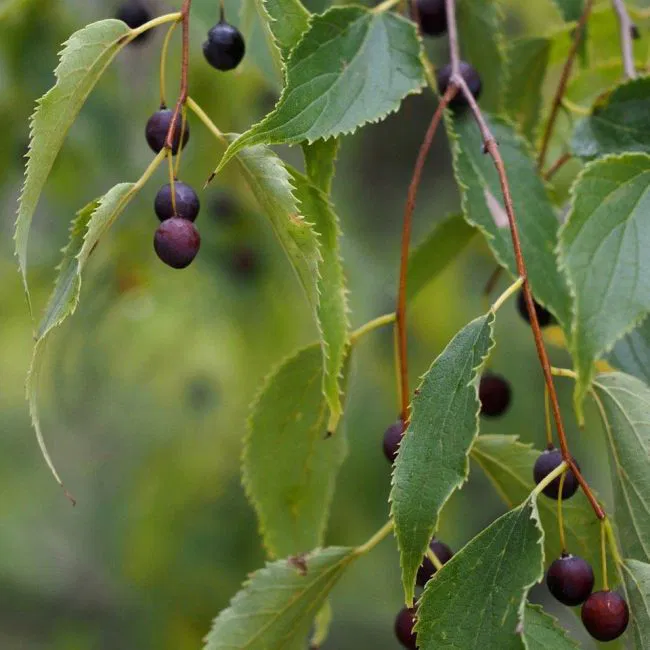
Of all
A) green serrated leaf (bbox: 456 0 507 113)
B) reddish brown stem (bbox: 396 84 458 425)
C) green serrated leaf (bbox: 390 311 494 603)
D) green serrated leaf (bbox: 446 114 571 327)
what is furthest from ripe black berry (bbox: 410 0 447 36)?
green serrated leaf (bbox: 390 311 494 603)

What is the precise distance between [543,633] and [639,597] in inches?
3.3

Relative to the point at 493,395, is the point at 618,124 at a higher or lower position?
higher

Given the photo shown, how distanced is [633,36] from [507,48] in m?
0.14

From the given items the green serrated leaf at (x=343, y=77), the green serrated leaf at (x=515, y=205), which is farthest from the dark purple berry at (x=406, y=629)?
the green serrated leaf at (x=343, y=77)

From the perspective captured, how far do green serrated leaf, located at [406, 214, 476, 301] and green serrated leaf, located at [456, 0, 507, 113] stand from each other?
0.14 m

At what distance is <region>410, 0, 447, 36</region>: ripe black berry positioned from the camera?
3.60ft

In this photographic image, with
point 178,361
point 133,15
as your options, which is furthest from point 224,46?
point 178,361

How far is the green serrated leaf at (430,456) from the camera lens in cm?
69

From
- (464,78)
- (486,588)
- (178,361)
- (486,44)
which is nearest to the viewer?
(486,588)

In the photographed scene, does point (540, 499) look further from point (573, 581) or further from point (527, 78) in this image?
point (527, 78)

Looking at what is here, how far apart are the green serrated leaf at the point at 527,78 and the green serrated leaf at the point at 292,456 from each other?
47cm

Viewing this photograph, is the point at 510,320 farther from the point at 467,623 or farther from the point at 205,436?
the point at 467,623

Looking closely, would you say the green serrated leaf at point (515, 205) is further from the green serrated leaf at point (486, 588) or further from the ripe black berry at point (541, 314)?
the green serrated leaf at point (486, 588)

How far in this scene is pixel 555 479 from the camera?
31.5 inches
